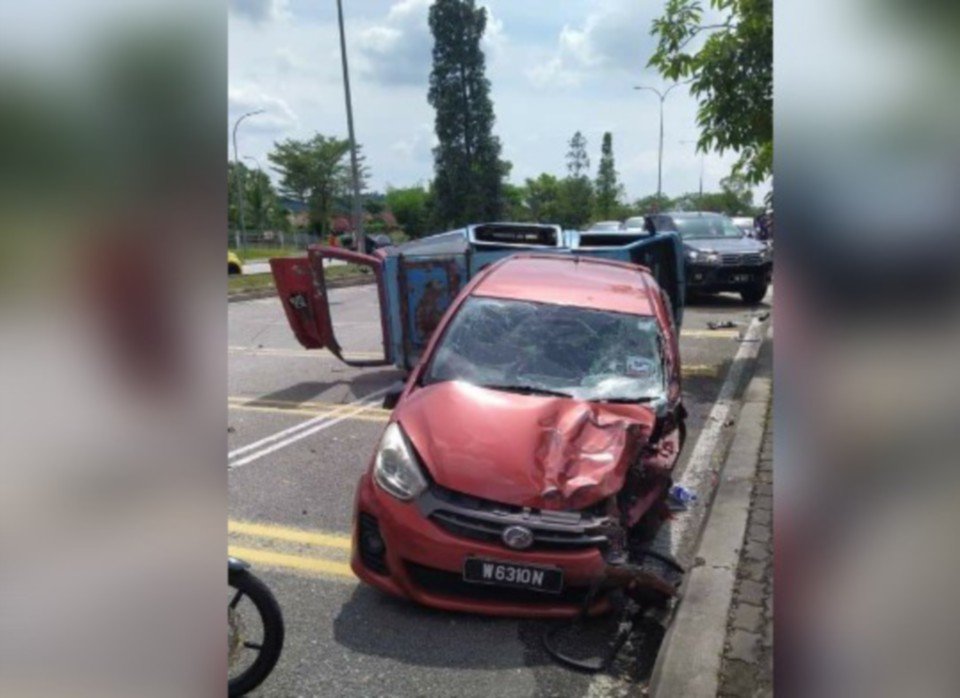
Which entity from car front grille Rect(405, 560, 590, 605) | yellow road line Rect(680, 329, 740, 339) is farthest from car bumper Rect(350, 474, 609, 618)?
yellow road line Rect(680, 329, 740, 339)

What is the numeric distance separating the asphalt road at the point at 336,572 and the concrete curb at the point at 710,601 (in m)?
0.24

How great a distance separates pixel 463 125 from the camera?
52.5 m

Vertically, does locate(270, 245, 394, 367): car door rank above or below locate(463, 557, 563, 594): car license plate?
above

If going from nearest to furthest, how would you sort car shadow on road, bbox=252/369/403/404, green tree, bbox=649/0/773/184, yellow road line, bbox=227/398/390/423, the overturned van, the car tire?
green tree, bbox=649/0/773/184, yellow road line, bbox=227/398/390/423, car shadow on road, bbox=252/369/403/404, the overturned van, the car tire

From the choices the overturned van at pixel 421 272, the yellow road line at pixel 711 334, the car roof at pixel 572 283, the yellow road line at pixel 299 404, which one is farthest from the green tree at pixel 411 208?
the car roof at pixel 572 283

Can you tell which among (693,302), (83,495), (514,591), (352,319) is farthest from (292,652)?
(693,302)

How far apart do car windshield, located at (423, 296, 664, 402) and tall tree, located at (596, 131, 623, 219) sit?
57.3 metres

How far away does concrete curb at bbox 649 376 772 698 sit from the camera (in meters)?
3.12

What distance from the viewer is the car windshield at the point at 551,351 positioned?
474 cm

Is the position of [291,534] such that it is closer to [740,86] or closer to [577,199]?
[740,86]

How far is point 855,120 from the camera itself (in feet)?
2.98

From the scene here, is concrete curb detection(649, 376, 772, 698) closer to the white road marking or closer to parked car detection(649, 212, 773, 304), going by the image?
the white road marking

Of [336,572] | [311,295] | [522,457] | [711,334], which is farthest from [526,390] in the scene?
[711,334]

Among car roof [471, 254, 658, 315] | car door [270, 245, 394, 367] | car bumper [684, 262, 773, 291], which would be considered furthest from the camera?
car bumper [684, 262, 773, 291]
